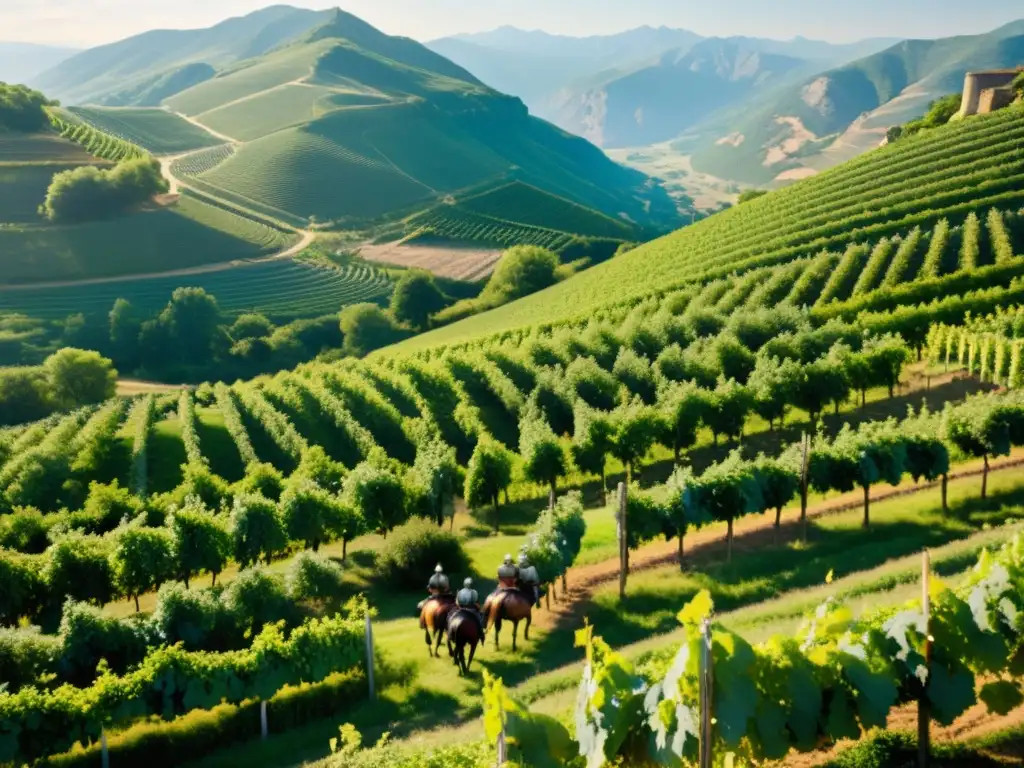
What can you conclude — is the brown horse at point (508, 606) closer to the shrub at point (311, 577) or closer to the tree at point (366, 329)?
the shrub at point (311, 577)

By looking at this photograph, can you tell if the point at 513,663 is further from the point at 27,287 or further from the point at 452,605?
the point at 27,287

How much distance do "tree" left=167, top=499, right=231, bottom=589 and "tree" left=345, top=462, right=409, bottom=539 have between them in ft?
17.0

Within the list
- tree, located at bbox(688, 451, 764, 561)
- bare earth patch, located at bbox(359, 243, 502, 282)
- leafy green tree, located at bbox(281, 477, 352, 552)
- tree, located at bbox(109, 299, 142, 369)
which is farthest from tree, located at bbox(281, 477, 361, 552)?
bare earth patch, located at bbox(359, 243, 502, 282)

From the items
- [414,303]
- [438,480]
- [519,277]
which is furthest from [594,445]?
[519,277]

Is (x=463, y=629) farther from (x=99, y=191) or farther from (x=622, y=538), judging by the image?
(x=99, y=191)

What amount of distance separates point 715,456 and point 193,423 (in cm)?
3101

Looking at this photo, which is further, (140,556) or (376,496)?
(376,496)

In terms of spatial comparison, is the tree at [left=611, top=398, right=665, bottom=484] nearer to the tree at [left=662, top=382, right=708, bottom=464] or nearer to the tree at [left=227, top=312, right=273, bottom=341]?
the tree at [left=662, top=382, right=708, bottom=464]

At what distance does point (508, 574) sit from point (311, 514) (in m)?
10.3

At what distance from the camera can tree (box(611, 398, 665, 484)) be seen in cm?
3356

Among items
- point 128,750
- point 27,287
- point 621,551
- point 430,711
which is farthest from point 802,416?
point 27,287

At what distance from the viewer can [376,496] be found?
3016 centimetres

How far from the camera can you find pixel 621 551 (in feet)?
72.2

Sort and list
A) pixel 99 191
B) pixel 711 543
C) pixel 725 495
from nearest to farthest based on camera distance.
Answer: pixel 725 495
pixel 711 543
pixel 99 191
